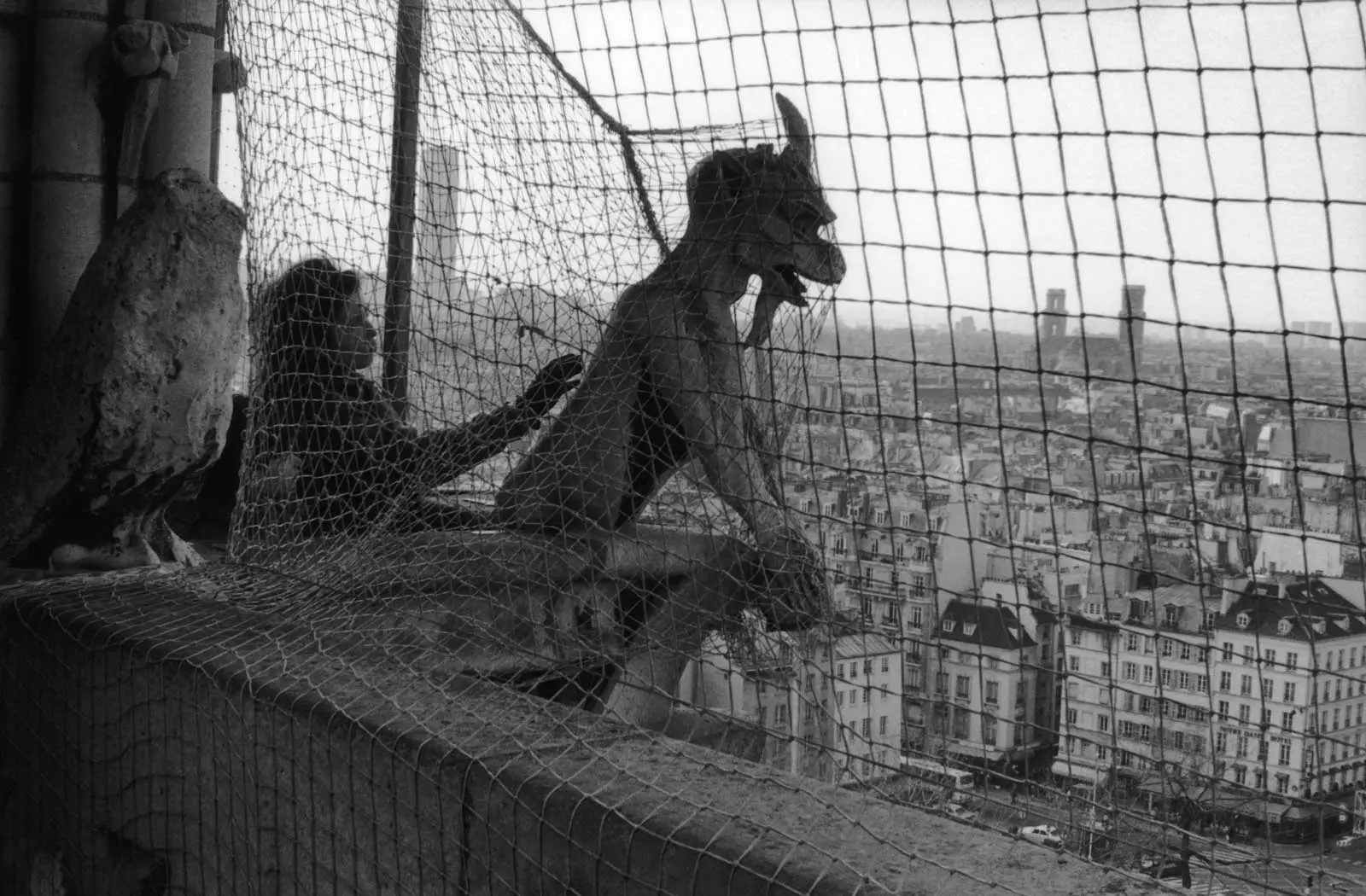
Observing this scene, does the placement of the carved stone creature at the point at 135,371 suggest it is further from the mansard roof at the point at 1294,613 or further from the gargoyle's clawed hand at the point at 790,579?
the mansard roof at the point at 1294,613

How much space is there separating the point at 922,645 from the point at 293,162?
244 cm

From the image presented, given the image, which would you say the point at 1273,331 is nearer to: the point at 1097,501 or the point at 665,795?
the point at 1097,501

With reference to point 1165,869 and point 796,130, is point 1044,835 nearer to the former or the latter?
point 1165,869

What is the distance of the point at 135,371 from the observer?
4.11 metres

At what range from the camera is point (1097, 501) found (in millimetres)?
2609

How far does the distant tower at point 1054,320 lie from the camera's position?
111 inches

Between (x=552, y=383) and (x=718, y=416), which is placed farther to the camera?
(x=552, y=383)

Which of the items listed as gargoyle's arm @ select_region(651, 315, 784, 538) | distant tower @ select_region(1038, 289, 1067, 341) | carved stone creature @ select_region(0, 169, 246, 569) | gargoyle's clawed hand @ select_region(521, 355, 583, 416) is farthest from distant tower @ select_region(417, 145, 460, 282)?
distant tower @ select_region(1038, 289, 1067, 341)

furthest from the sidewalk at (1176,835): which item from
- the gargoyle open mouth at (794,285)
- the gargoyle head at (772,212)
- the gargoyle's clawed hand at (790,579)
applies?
the gargoyle open mouth at (794,285)

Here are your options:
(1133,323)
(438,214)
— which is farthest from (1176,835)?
(438,214)

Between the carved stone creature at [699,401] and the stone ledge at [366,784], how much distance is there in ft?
1.89

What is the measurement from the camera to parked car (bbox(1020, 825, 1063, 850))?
2.57m

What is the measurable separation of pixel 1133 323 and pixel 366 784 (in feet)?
5.18

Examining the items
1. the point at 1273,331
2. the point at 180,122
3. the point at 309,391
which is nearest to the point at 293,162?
the point at 180,122
